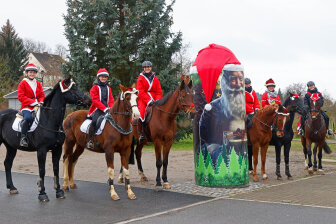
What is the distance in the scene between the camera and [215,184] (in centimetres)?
975

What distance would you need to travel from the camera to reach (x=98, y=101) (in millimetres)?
8984

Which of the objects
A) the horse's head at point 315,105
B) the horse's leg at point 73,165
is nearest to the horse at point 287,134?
the horse's head at point 315,105

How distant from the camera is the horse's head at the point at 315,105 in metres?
12.1

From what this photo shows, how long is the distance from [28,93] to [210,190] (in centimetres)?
506

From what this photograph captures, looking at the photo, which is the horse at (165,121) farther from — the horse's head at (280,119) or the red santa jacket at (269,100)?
the red santa jacket at (269,100)

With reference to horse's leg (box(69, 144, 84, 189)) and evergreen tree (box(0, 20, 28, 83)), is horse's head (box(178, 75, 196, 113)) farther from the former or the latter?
evergreen tree (box(0, 20, 28, 83))

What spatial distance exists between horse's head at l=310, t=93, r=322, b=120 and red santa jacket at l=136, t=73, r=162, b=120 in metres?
5.15

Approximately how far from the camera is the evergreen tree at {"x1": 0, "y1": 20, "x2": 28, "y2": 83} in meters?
46.0

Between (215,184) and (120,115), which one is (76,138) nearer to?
(120,115)

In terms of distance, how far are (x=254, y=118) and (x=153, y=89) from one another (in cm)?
322

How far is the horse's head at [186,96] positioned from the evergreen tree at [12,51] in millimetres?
40104

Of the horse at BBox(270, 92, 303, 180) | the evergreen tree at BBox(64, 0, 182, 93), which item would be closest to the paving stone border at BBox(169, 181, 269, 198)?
the horse at BBox(270, 92, 303, 180)

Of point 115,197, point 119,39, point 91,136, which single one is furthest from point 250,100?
point 119,39

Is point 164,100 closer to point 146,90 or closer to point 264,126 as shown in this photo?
point 146,90
